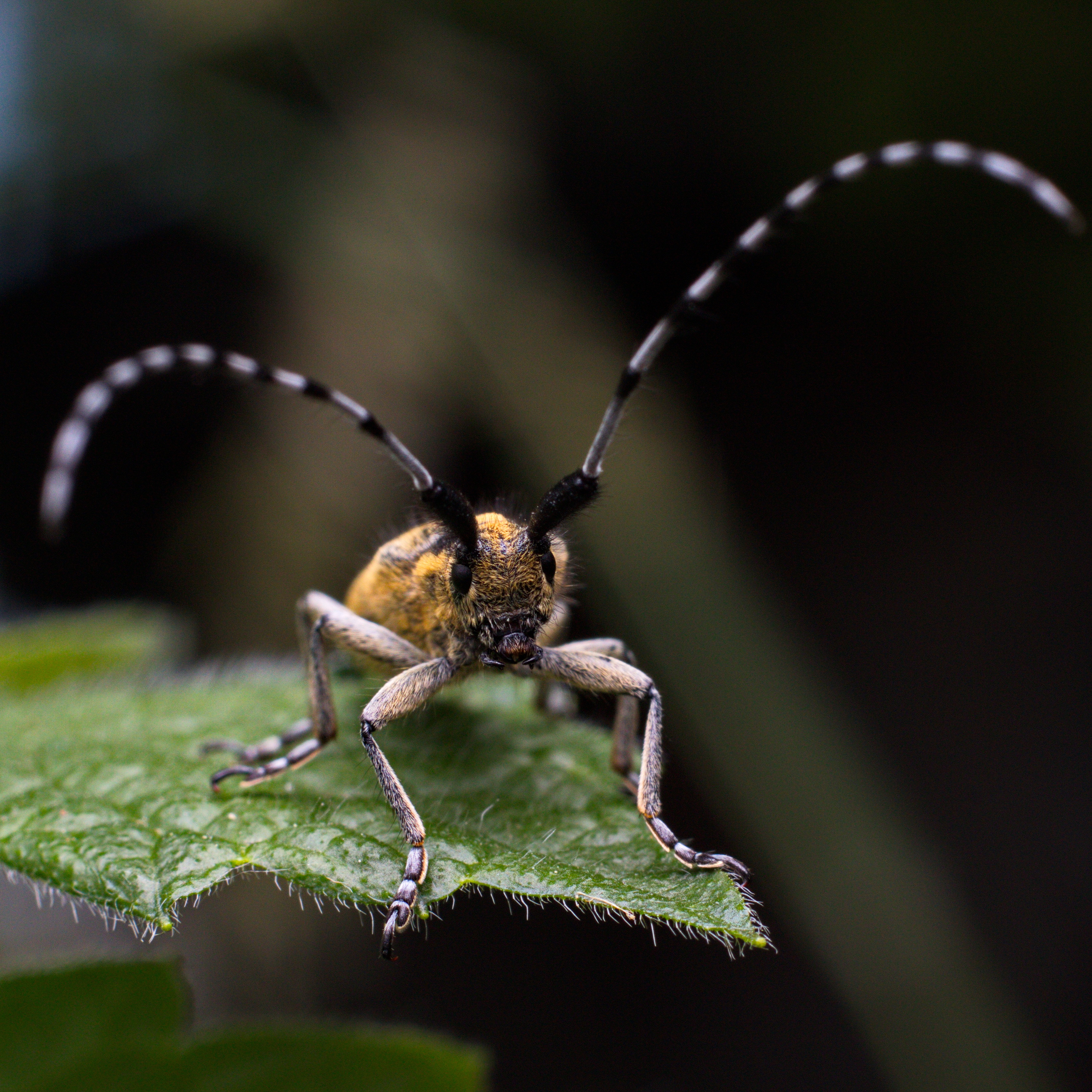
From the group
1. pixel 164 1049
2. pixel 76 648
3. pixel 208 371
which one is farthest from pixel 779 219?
pixel 76 648

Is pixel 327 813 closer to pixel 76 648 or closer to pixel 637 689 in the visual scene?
pixel 637 689

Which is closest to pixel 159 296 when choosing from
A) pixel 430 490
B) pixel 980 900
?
pixel 430 490

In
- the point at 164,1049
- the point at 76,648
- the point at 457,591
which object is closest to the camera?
the point at 164,1049

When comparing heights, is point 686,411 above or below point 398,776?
above

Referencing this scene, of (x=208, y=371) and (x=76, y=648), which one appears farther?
(x=76, y=648)

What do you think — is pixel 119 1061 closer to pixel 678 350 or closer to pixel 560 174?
pixel 678 350

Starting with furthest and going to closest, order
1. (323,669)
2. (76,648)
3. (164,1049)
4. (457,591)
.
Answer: (76,648) → (323,669) → (457,591) → (164,1049)

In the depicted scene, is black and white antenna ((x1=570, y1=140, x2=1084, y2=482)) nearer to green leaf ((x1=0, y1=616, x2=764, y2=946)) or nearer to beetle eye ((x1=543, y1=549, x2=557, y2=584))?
beetle eye ((x1=543, y1=549, x2=557, y2=584))
